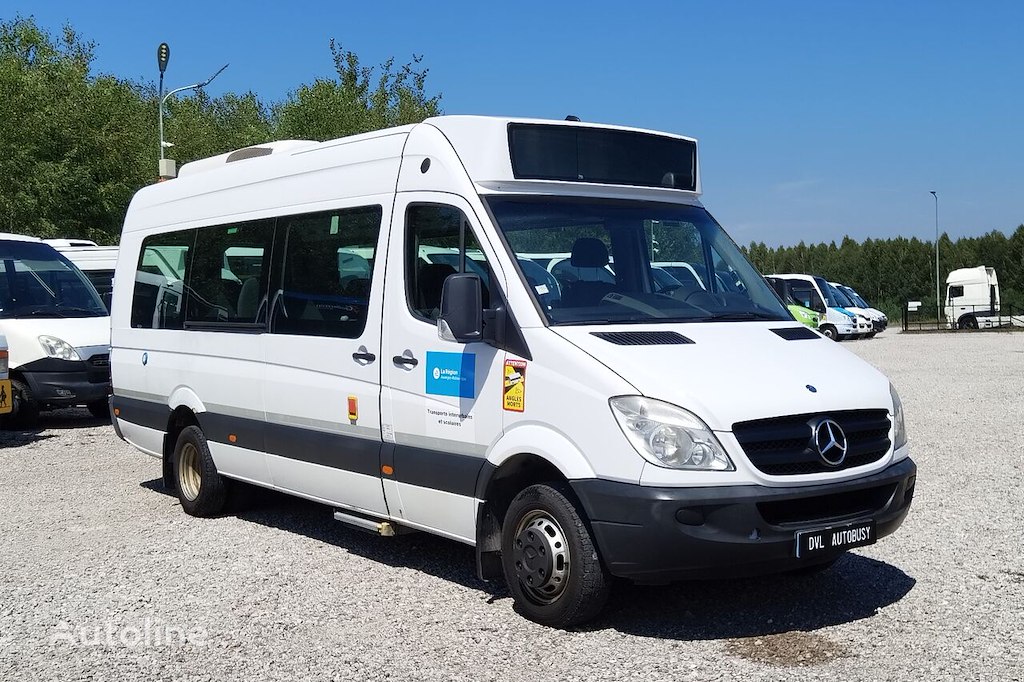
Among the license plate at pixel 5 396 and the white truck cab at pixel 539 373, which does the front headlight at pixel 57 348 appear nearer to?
the license plate at pixel 5 396

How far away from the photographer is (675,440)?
5398 millimetres

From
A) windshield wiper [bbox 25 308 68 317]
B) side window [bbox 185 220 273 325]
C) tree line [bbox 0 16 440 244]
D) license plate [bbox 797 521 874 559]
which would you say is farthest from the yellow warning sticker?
tree line [bbox 0 16 440 244]

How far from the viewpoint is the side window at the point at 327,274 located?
722 cm

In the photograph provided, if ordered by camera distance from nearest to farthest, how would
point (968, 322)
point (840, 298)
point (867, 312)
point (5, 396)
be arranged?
point (5, 396) → point (840, 298) → point (867, 312) → point (968, 322)

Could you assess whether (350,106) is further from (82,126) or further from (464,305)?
(464,305)

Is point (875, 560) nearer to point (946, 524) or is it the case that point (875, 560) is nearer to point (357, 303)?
point (946, 524)

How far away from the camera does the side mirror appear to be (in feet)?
19.6

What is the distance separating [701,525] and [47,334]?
11.8 metres

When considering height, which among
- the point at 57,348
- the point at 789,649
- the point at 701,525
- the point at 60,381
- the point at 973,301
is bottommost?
the point at 789,649

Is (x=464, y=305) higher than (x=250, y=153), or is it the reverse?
(x=250, y=153)

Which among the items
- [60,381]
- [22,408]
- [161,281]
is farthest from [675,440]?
[22,408]

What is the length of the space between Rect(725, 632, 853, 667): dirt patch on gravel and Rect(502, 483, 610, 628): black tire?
697mm

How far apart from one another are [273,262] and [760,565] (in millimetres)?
4202

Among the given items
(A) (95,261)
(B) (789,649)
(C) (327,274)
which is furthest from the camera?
(A) (95,261)
